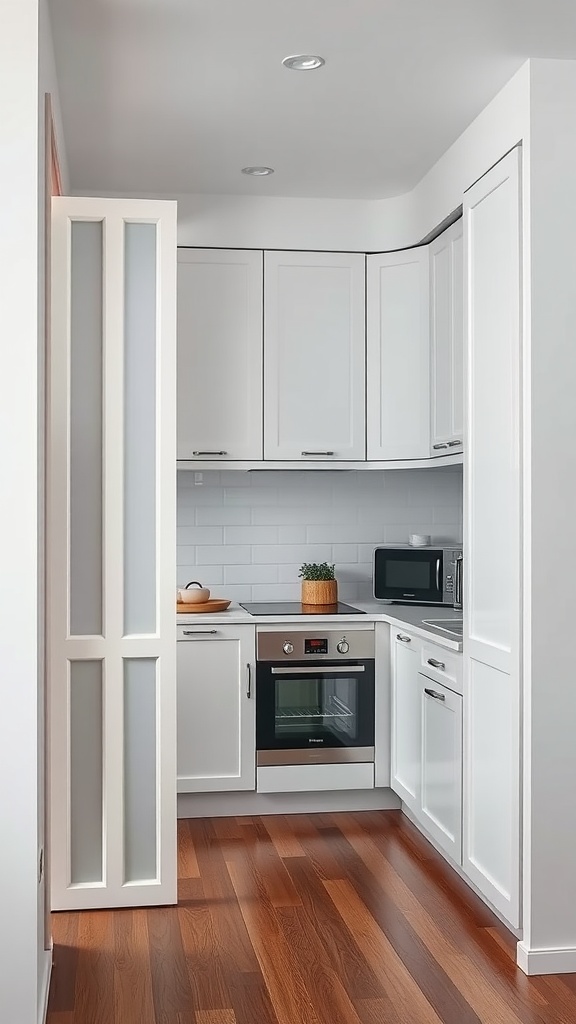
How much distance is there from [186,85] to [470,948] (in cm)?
289

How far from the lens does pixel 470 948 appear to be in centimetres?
311

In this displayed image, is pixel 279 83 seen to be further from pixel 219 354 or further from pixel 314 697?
pixel 314 697

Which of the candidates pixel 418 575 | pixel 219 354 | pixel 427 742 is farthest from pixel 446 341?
pixel 427 742

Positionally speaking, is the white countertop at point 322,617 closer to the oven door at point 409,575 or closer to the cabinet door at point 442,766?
the oven door at point 409,575

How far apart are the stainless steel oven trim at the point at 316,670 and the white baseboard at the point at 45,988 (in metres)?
1.70

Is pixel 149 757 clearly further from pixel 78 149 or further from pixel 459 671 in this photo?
pixel 78 149

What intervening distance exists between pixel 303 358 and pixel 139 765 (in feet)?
6.76

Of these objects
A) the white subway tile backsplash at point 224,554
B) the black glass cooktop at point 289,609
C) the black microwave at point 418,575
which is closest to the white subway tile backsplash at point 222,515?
the white subway tile backsplash at point 224,554

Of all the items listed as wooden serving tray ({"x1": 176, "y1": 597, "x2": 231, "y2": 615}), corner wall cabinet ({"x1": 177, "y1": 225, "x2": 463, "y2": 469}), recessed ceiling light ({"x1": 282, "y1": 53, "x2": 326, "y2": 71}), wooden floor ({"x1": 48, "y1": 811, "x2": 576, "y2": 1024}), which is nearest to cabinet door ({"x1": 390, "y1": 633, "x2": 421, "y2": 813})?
wooden floor ({"x1": 48, "y1": 811, "x2": 576, "y2": 1024})

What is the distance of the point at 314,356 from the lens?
15.2 ft

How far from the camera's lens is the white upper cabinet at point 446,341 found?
4.00 metres

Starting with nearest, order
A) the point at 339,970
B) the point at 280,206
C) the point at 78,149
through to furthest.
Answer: the point at 339,970 → the point at 78,149 → the point at 280,206

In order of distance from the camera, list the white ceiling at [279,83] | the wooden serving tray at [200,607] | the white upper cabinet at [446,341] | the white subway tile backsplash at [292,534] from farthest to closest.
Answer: the white subway tile backsplash at [292,534]
the wooden serving tray at [200,607]
the white upper cabinet at [446,341]
the white ceiling at [279,83]

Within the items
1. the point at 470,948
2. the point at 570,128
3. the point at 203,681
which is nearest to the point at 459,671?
the point at 470,948
